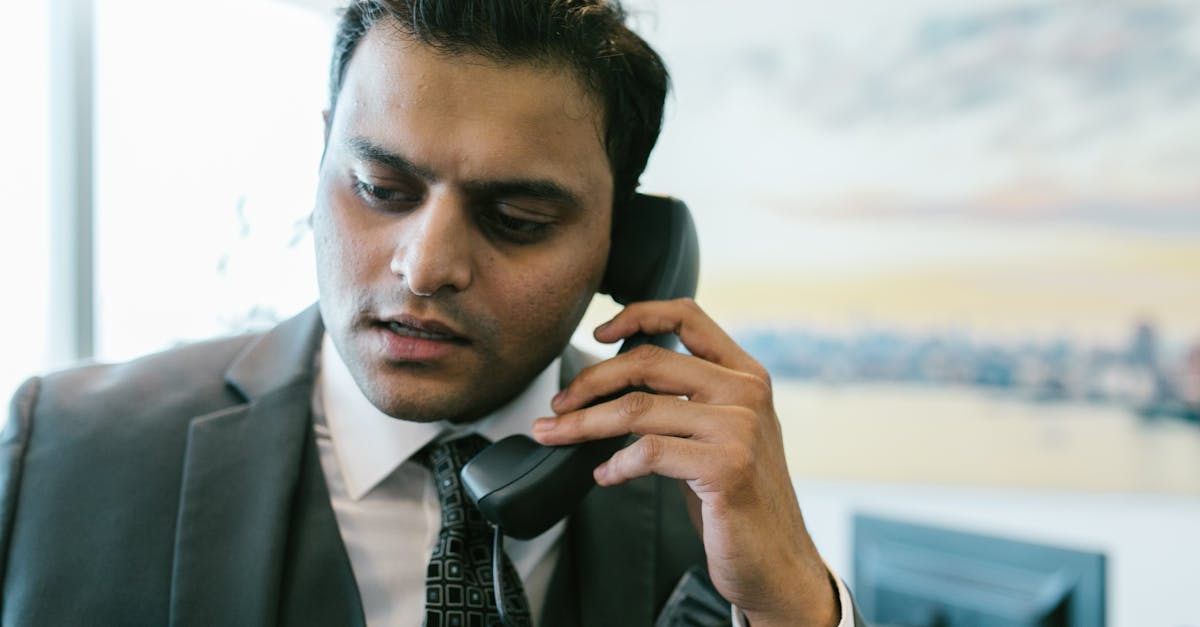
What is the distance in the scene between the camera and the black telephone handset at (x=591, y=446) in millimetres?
921

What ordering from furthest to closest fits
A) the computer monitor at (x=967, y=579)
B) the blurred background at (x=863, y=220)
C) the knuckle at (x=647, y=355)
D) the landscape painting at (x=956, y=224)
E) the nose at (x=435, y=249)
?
the landscape painting at (x=956, y=224), the blurred background at (x=863, y=220), the computer monitor at (x=967, y=579), the knuckle at (x=647, y=355), the nose at (x=435, y=249)

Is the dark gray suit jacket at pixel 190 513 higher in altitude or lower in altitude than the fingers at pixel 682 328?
lower

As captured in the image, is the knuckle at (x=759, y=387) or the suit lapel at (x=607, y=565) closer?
the knuckle at (x=759, y=387)

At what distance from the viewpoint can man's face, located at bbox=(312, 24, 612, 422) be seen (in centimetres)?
87

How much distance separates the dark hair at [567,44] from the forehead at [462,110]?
0.7 inches

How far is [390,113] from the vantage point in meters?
0.89

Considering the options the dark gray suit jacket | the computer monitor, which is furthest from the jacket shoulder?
the computer monitor

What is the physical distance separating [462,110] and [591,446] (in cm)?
40

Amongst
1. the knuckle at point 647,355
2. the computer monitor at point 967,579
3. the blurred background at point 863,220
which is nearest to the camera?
the knuckle at point 647,355

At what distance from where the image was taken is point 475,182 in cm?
87

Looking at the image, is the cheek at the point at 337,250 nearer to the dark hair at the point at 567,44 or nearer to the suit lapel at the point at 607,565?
the dark hair at the point at 567,44

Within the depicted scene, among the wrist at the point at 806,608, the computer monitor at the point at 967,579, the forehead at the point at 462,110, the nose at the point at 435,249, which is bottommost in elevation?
the computer monitor at the point at 967,579

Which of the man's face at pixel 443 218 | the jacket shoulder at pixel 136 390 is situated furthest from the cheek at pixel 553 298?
the jacket shoulder at pixel 136 390

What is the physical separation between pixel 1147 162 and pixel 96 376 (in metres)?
2.23
